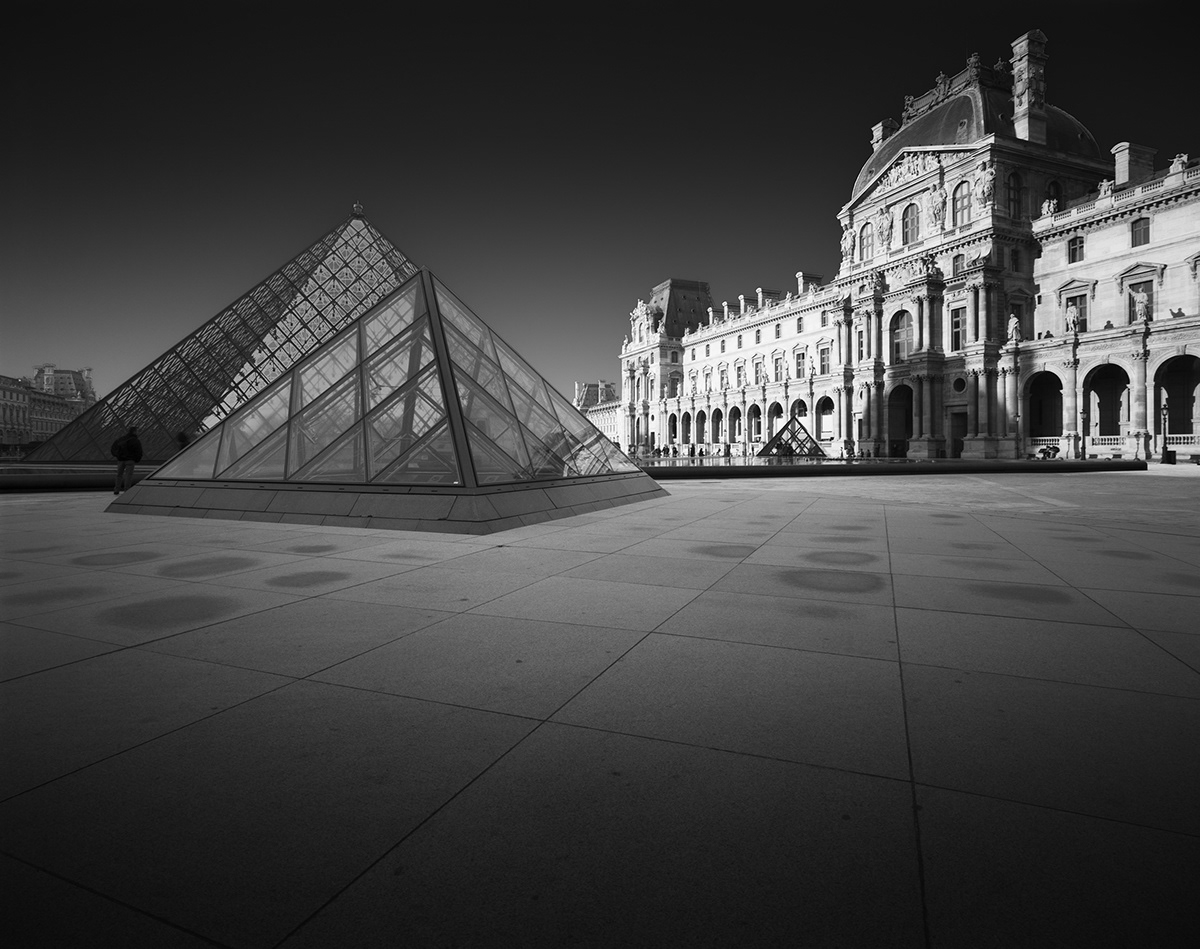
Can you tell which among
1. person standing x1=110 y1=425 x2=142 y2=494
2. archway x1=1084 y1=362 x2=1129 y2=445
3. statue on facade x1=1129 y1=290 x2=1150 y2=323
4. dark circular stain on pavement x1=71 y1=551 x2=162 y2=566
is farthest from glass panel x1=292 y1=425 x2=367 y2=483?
statue on facade x1=1129 y1=290 x2=1150 y2=323

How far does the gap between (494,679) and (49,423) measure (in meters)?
147

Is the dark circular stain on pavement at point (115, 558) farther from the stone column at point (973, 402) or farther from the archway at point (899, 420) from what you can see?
the archway at point (899, 420)

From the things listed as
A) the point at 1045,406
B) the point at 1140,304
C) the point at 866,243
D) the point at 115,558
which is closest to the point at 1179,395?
the point at 1140,304

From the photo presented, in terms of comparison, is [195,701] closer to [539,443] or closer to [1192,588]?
[1192,588]

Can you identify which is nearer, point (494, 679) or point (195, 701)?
point (195, 701)

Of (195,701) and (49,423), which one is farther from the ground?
(49,423)

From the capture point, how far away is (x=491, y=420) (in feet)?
37.1

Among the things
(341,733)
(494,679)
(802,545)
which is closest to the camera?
(341,733)

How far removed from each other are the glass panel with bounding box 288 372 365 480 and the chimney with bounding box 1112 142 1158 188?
56011mm

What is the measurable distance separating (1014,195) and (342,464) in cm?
5502

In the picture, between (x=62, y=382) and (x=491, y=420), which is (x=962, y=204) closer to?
(x=491, y=420)

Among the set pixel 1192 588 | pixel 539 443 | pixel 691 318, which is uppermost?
pixel 691 318

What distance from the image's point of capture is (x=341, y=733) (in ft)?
8.71

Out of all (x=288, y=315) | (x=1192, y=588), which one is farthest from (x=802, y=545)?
(x=288, y=315)
